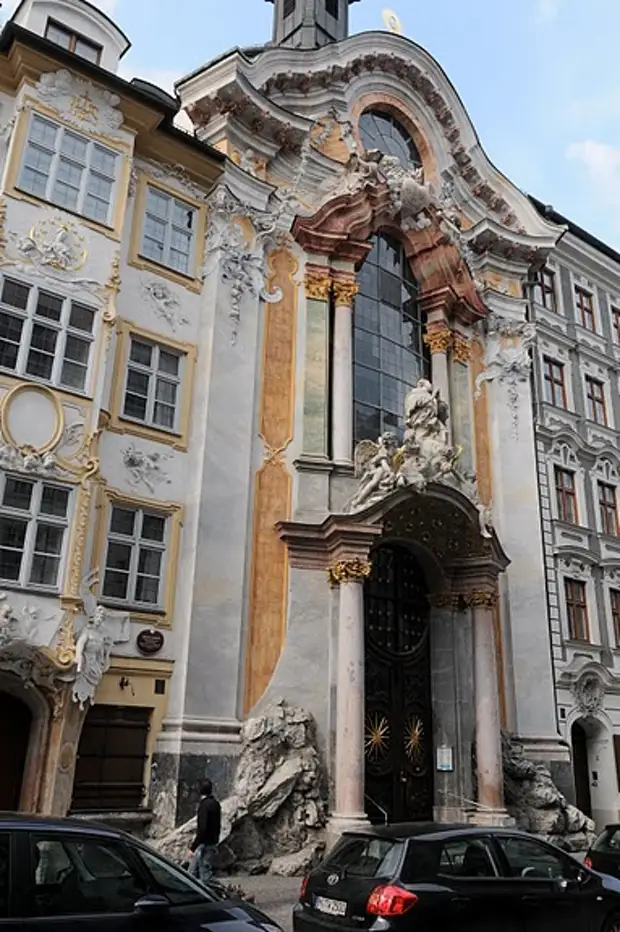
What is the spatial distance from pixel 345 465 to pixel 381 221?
21.8 ft

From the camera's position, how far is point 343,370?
18.3 m

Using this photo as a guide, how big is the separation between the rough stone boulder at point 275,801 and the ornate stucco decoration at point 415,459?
443cm

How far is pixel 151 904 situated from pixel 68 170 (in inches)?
513

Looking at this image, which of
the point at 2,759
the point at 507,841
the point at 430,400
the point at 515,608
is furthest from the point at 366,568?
the point at 507,841

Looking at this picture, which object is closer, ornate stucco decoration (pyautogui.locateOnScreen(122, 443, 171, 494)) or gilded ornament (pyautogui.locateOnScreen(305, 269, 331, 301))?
ornate stucco decoration (pyautogui.locateOnScreen(122, 443, 171, 494))

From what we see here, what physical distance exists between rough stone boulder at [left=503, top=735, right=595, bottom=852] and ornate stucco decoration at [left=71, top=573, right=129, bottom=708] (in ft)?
31.8

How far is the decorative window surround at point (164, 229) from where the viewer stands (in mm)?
16297

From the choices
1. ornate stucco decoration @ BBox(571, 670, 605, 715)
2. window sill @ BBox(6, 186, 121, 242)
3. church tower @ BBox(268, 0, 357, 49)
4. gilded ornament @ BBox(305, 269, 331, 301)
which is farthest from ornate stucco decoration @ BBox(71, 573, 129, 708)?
church tower @ BBox(268, 0, 357, 49)

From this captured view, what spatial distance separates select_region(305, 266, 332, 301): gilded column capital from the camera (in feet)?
61.3

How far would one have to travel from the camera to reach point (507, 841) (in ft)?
26.3

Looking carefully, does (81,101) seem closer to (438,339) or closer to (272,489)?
(272,489)

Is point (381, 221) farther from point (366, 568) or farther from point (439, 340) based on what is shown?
point (366, 568)

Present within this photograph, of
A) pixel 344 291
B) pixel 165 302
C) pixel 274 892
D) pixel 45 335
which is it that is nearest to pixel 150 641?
pixel 274 892

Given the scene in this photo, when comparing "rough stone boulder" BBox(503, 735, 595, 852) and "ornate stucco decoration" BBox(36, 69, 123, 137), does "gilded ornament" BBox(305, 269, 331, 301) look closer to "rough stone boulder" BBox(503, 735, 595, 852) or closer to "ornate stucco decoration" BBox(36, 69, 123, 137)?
"ornate stucco decoration" BBox(36, 69, 123, 137)
